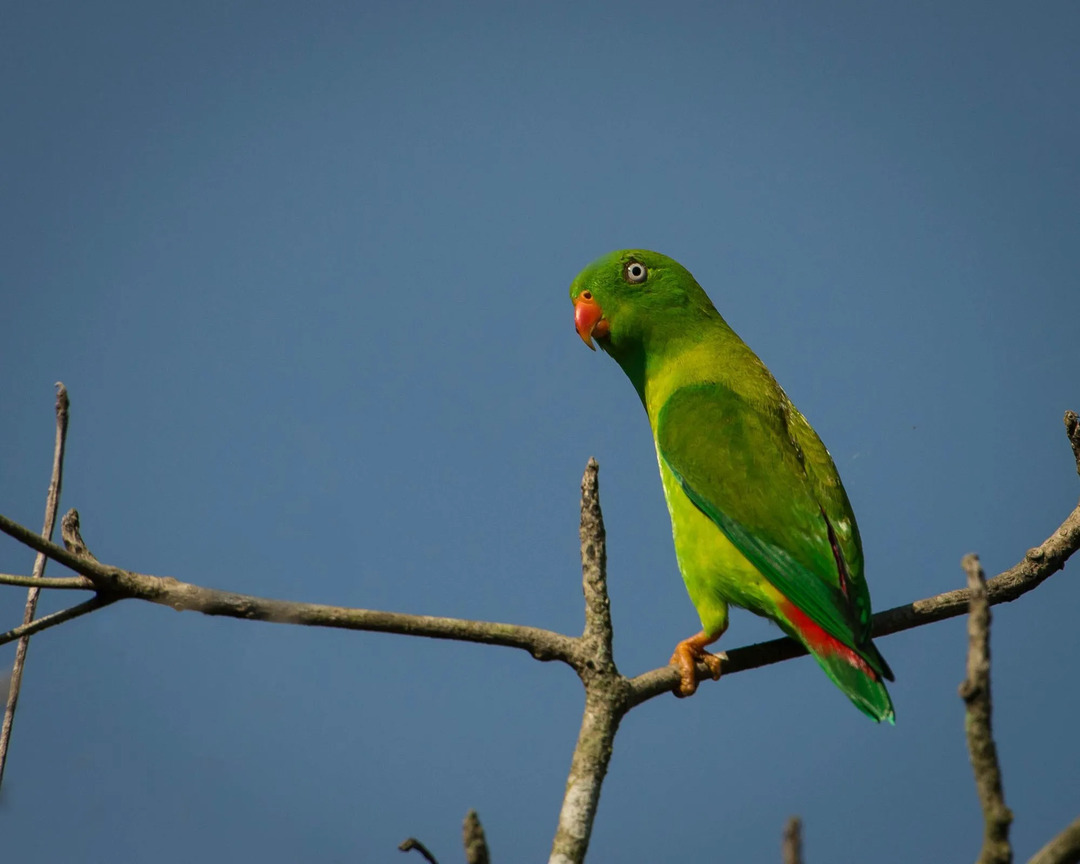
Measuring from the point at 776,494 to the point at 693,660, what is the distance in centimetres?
80

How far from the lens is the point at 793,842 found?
4.59ft

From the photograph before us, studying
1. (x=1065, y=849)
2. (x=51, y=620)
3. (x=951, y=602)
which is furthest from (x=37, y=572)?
(x=951, y=602)

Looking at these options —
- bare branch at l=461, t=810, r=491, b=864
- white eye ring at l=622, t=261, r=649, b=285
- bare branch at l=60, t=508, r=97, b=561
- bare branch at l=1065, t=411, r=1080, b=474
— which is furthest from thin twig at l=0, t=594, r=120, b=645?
white eye ring at l=622, t=261, r=649, b=285

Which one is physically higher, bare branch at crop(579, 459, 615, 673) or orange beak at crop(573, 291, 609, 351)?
orange beak at crop(573, 291, 609, 351)

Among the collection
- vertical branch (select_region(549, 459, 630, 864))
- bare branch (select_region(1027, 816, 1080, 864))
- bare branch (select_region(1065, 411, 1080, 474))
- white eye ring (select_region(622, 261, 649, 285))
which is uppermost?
white eye ring (select_region(622, 261, 649, 285))

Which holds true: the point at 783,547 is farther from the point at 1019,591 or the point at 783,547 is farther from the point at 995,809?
the point at 995,809

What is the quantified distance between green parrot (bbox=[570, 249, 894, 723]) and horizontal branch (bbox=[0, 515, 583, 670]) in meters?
0.86

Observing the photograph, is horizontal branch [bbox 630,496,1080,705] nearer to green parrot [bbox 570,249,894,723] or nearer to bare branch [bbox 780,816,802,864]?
green parrot [bbox 570,249,894,723]

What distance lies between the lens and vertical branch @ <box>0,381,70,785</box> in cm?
212

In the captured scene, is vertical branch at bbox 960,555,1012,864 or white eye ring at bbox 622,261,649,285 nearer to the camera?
vertical branch at bbox 960,555,1012,864

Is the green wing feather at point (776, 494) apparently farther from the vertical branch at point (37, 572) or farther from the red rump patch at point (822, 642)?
the vertical branch at point (37, 572)

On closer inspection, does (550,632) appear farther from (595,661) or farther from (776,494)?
(776,494)

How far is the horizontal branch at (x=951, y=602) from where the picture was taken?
11.3 ft

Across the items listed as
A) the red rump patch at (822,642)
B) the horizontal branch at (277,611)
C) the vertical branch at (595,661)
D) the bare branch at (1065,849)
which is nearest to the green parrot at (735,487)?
the red rump patch at (822,642)
